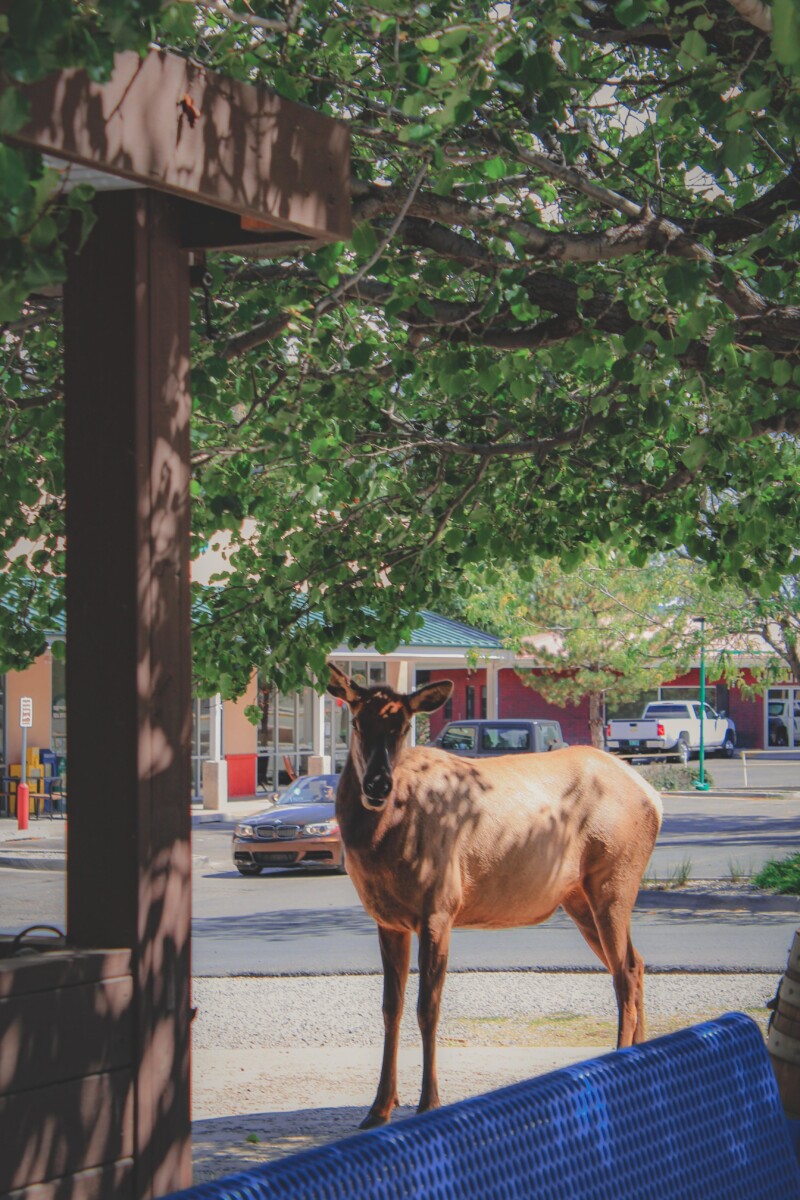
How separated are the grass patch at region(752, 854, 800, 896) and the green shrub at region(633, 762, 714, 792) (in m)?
20.6

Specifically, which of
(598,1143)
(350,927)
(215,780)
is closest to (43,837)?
(215,780)

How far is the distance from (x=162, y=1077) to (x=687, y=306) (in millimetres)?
3609

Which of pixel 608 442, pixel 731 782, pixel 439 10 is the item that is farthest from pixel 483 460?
pixel 731 782

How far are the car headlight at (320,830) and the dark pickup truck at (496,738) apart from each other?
6.70 metres

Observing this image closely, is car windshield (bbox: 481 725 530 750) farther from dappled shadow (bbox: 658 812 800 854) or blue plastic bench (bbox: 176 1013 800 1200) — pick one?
blue plastic bench (bbox: 176 1013 800 1200)

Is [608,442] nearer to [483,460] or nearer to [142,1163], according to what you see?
[483,460]

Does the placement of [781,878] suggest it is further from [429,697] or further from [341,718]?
[341,718]

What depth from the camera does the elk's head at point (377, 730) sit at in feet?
22.9

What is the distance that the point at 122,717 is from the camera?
3.92 m

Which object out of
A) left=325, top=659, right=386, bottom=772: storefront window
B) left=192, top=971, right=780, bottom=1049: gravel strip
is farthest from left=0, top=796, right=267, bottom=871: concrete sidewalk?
left=192, top=971, right=780, bottom=1049: gravel strip

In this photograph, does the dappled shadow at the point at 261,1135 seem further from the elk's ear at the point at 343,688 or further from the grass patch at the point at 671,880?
the grass patch at the point at 671,880

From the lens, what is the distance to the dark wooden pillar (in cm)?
390

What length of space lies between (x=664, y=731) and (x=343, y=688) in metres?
47.1

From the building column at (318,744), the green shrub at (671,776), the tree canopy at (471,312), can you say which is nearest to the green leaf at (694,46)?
the tree canopy at (471,312)
